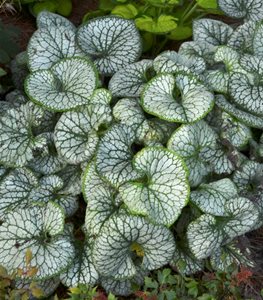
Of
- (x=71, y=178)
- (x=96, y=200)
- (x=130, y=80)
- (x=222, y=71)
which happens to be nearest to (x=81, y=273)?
(x=96, y=200)

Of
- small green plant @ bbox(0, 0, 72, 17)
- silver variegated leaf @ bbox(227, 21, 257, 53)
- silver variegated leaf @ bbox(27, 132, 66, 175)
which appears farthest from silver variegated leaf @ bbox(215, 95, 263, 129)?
small green plant @ bbox(0, 0, 72, 17)

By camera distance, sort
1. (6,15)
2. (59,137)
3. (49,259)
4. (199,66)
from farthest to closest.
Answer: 1. (6,15)
2. (199,66)
3. (59,137)
4. (49,259)

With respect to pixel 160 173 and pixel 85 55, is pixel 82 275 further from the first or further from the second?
pixel 85 55

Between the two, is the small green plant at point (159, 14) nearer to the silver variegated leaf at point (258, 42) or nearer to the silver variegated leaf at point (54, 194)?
the silver variegated leaf at point (258, 42)

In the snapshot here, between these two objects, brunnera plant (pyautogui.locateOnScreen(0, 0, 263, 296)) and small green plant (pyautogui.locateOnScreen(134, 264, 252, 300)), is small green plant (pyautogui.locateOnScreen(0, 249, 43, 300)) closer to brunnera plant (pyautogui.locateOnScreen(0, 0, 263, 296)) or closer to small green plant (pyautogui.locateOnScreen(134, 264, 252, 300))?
brunnera plant (pyautogui.locateOnScreen(0, 0, 263, 296))

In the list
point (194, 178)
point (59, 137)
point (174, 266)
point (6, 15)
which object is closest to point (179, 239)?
point (174, 266)

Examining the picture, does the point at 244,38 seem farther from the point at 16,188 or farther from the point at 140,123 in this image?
the point at 16,188
